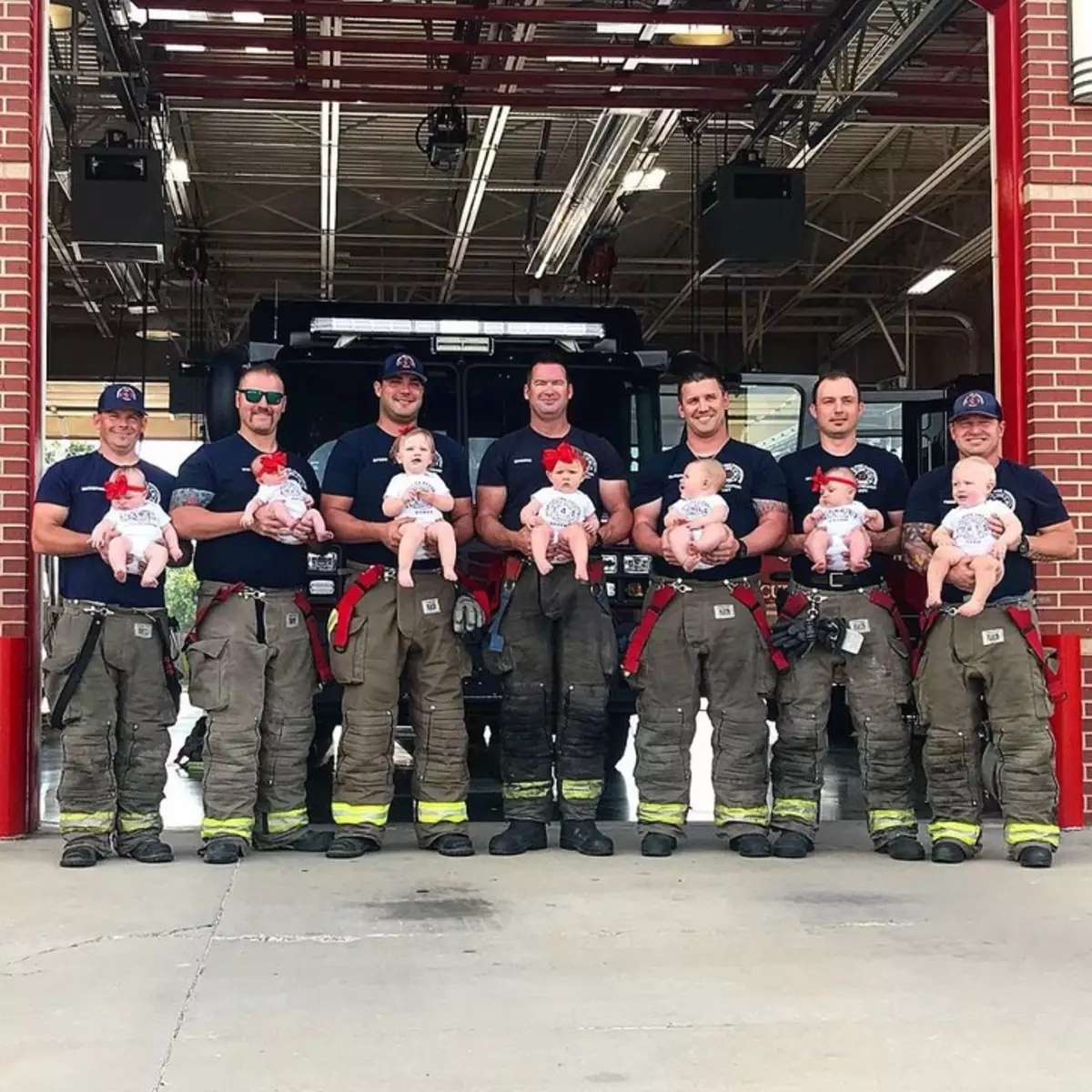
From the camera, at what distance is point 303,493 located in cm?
593

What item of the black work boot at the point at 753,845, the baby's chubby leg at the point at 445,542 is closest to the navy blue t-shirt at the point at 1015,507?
the black work boot at the point at 753,845

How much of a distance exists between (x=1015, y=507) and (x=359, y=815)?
2961 mm

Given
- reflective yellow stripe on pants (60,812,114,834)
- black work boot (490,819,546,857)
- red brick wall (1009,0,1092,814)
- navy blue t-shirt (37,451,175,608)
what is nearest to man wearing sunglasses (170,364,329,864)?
navy blue t-shirt (37,451,175,608)

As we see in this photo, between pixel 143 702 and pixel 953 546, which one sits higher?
pixel 953 546

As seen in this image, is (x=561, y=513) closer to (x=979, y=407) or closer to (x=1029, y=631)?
(x=979, y=407)

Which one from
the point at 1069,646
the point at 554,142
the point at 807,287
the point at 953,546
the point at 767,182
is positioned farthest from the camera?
the point at 807,287

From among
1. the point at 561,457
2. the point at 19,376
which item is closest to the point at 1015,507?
the point at 561,457

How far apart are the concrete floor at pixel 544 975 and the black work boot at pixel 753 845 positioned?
5.0 inches

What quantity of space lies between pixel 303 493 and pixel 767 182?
7.90 m

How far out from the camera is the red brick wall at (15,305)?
6.48 meters

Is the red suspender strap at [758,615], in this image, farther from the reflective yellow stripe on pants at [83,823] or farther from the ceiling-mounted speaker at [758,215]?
the ceiling-mounted speaker at [758,215]

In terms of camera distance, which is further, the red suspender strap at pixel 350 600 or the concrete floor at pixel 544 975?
the red suspender strap at pixel 350 600

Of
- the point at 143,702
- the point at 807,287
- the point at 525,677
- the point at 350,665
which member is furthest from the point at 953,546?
the point at 807,287

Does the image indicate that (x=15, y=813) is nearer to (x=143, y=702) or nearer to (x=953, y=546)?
(x=143, y=702)
